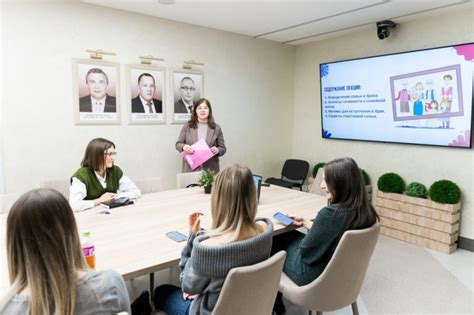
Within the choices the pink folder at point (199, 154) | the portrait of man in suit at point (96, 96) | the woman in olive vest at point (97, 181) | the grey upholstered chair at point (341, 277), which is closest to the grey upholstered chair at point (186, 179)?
the pink folder at point (199, 154)

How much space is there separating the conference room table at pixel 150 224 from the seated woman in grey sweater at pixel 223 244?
8.6 inches

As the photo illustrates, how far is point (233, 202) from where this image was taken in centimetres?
154

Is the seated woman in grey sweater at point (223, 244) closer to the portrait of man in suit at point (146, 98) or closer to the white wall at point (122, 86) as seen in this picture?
the white wall at point (122, 86)

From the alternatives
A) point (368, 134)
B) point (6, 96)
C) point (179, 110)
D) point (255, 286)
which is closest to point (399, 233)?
point (368, 134)

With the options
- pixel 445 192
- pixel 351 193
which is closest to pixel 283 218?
pixel 351 193

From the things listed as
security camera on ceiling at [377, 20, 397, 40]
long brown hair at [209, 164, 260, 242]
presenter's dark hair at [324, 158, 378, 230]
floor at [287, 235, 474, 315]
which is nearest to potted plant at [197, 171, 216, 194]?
floor at [287, 235, 474, 315]

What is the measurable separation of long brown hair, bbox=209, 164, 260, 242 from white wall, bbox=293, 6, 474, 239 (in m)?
3.24

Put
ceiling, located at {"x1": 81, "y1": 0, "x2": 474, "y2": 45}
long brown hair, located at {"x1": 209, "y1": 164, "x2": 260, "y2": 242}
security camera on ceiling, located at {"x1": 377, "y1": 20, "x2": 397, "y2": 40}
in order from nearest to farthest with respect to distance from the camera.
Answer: long brown hair, located at {"x1": 209, "y1": 164, "x2": 260, "y2": 242}, ceiling, located at {"x1": 81, "y1": 0, "x2": 474, "y2": 45}, security camera on ceiling, located at {"x1": 377, "y1": 20, "x2": 397, "y2": 40}

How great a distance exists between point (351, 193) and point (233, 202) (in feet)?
2.38

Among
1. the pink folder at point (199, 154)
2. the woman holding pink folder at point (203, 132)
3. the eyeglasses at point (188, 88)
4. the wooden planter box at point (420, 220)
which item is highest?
the eyeglasses at point (188, 88)

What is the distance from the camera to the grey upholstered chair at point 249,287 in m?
1.31

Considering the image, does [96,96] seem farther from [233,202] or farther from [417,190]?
[417,190]

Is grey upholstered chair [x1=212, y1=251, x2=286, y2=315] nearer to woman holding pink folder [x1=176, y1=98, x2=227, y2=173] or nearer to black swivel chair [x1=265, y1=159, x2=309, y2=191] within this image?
woman holding pink folder [x1=176, y1=98, x2=227, y2=173]

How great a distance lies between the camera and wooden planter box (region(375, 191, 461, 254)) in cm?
367
